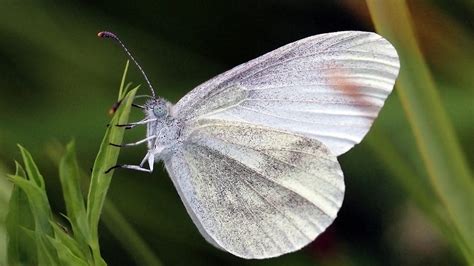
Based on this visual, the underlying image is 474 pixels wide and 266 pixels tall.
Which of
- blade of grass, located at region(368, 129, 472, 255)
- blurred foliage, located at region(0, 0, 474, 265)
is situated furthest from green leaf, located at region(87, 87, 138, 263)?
blurred foliage, located at region(0, 0, 474, 265)

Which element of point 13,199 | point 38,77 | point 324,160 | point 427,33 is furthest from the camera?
point 38,77

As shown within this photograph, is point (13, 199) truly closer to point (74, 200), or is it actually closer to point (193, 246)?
point (74, 200)

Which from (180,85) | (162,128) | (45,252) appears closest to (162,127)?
(162,128)

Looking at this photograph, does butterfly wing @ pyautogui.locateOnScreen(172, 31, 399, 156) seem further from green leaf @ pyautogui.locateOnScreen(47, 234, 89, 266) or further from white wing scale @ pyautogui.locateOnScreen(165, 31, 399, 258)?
green leaf @ pyautogui.locateOnScreen(47, 234, 89, 266)

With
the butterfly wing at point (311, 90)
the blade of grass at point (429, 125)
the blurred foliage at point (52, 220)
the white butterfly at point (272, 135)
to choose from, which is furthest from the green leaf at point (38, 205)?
the blade of grass at point (429, 125)

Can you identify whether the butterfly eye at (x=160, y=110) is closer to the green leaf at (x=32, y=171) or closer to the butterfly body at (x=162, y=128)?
the butterfly body at (x=162, y=128)

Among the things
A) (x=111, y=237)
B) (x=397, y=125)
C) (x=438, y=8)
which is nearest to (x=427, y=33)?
(x=438, y=8)

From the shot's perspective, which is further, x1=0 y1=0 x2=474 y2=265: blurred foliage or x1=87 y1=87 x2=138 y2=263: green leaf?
x1=0 y1=0 x2=474 y2=265: blurred foliage
